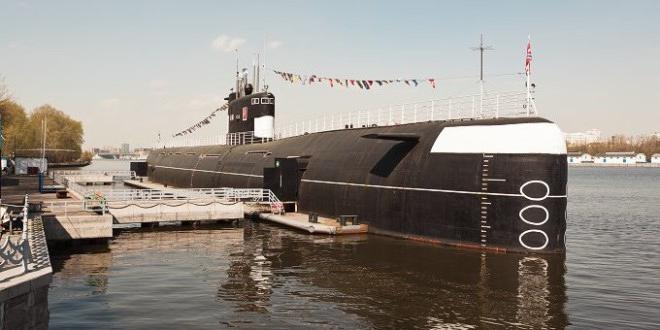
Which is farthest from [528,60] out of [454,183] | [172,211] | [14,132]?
[14,132]

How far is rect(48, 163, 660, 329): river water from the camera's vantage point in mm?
15594

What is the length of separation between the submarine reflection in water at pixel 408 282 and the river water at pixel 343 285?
0.04m

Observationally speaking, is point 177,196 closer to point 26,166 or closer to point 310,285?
point 310,285

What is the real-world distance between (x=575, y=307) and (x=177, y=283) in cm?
1404

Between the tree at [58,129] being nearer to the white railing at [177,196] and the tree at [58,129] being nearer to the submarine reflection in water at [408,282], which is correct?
the white railing at [177,196]

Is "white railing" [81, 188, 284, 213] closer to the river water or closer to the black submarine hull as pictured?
the black submarine hull

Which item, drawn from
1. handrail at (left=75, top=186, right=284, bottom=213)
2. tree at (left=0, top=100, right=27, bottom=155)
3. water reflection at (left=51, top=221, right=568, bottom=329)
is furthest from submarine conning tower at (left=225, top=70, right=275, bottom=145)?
tree at (left=0, top=100, right=27, bottom=155)

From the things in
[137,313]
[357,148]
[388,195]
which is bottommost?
[137,313]

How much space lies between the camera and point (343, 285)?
1934 cm

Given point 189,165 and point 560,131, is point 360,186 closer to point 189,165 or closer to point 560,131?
point 560,131

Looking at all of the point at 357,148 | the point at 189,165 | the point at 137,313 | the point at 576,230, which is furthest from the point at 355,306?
the point at 189,165

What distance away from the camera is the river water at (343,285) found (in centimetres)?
1559

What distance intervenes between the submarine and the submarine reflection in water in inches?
45.6

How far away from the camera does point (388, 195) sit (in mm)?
29094
